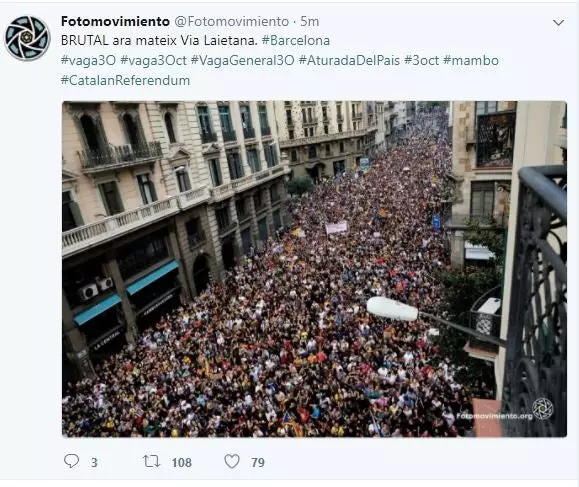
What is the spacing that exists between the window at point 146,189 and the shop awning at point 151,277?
9.11 ft

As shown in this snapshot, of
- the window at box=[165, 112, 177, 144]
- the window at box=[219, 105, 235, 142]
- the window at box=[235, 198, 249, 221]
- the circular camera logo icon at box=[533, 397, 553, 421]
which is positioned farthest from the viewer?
the window at box=[235, 198, 249, 221]

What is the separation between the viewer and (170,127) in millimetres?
15344

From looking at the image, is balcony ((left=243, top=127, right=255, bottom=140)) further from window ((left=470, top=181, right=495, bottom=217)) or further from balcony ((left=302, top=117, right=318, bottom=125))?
balcony ((left=302, top=117, right=318, bottom=125))

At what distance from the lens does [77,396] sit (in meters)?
10.4

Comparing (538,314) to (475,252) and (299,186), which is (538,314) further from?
(299,186)

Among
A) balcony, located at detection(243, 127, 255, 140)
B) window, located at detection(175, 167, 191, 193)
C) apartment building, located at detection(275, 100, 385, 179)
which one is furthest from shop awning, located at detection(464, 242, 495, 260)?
apartment building, located at detection(275, 100, 385, 179)

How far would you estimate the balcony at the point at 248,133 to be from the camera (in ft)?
64.7

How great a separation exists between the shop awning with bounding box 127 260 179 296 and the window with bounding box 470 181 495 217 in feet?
39.4

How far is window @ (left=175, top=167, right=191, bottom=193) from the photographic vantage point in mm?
15709
